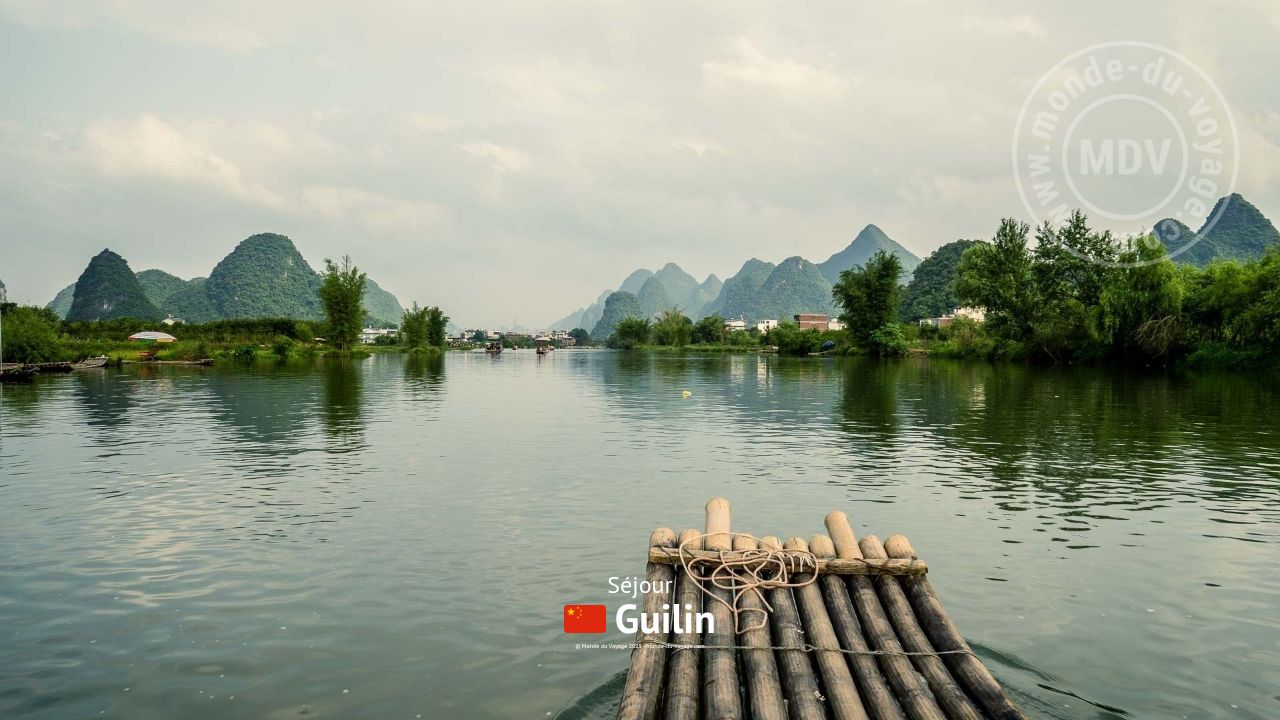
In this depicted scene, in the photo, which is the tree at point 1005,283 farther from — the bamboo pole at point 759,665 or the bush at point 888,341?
the bamboo pole at point 759,665

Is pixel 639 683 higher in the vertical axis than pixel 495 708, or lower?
higher

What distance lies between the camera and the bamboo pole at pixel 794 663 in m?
5.48

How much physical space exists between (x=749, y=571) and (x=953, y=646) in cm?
205

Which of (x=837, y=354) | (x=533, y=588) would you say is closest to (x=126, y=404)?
(x=533, y=588)

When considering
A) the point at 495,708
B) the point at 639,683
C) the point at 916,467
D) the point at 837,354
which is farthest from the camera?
the point at 837,354

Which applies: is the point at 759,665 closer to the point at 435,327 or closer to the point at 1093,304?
the point at 1093,304

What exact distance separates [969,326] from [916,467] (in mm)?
85353

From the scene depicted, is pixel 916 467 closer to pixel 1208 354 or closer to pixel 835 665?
pixel 835 665

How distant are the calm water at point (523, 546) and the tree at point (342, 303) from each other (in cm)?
Answer: 9058

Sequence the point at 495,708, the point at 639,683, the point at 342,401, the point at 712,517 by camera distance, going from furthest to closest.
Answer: the point at 342,401 < the point at 712,517 < the point at 495,708 < the point at 639,683

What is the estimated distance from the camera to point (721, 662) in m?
6.11

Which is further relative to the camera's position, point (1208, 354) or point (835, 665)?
point (1208, 354)

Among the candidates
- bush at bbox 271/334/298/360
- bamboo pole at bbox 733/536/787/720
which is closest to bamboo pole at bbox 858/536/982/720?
bamboo pole at bbox 733/536/787/720

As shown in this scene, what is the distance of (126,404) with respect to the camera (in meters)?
35.5
